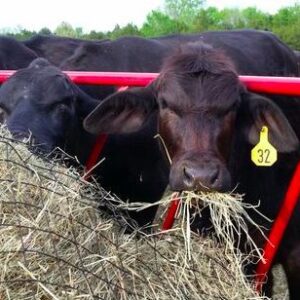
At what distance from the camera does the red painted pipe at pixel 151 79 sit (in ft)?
10.6

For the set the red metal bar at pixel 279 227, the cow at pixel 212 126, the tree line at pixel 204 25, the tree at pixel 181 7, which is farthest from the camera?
the tree at pixel 181 7

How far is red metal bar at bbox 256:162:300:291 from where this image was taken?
335 centimetres

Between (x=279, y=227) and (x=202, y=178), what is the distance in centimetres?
78

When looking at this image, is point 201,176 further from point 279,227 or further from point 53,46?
point 53,46

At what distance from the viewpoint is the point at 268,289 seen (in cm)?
398

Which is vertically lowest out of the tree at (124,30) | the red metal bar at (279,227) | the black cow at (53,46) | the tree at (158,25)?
the tree at (158,25)

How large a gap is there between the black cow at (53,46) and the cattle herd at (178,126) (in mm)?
1177

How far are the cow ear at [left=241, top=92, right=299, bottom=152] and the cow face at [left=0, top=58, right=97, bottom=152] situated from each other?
3.30ft

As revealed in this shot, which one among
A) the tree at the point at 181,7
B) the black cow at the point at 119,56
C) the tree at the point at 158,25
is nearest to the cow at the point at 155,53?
the black cow at the point at 119,56

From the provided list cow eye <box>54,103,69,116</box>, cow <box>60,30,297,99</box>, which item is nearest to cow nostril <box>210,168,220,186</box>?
cow eye <box>54,103,69,116</box>

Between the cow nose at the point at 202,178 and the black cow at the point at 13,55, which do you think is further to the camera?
the black cow at the point at 13,55

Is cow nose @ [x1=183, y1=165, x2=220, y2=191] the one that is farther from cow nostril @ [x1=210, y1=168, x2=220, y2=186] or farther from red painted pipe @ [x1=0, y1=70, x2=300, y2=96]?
red painted pipe @ [x1=0, y1=70, x2=300, y2=96]

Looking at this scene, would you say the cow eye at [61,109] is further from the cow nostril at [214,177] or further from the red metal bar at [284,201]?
the cow nostril at [214,177]

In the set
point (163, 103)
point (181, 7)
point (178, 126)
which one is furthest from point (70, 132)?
point (181, 7)
